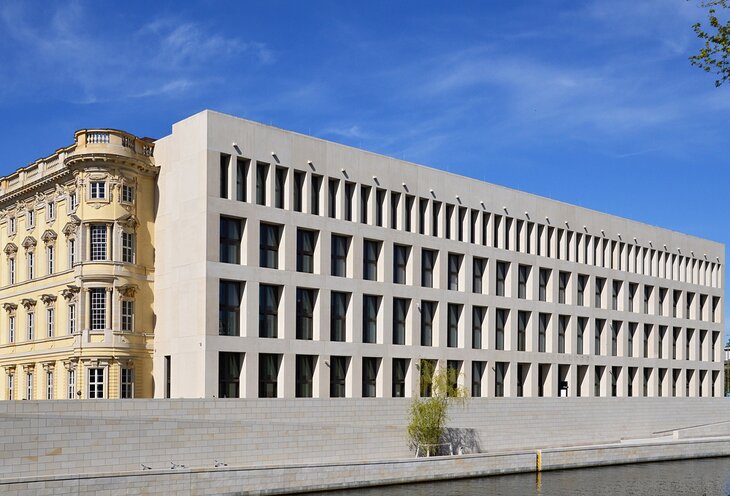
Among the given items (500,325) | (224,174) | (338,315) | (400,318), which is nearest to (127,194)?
(224,174)

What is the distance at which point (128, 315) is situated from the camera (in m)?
47.5

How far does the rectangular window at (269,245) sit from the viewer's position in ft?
160

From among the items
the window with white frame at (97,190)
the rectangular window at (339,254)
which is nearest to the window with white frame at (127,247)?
the window with white frame at (97,190)

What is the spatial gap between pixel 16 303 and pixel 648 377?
49331 mm

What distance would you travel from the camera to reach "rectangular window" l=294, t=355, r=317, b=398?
4969 centimetres

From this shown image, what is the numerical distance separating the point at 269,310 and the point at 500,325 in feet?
65.4

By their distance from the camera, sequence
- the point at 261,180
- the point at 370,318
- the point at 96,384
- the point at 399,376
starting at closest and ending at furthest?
the point at 96,384 → the point at 261,180 → the point at 370,318 → the point at 399,376

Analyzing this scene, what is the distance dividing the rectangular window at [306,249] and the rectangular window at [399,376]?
862 cm

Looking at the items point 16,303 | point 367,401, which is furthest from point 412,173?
point 16,303

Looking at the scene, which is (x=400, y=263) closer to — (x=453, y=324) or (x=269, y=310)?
(x=453, y=324)

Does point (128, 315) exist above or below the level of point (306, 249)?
below

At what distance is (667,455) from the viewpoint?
183ft

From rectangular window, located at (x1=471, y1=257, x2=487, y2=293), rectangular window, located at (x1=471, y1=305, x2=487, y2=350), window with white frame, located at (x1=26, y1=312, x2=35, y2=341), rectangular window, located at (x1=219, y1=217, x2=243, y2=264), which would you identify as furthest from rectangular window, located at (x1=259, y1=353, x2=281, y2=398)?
rectangular window, located at (x1=471, y1=257, x2=487, y2=293)

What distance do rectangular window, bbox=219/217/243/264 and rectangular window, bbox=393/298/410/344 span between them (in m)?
11.8
